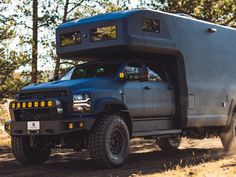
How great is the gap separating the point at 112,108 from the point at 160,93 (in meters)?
1.46

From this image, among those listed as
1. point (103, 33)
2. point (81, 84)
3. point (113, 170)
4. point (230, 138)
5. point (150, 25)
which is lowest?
point (113, 170)

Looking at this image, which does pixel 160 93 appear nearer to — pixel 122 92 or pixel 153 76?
pixel 153 76

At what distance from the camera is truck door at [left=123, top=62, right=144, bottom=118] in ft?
30.2

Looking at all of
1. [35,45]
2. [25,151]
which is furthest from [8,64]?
[25,151]

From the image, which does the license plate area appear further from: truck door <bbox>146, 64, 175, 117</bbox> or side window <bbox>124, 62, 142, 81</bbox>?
truck door <bbox>146, 64, 175, 117</bbox>

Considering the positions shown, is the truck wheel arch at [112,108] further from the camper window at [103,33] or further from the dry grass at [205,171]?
the dry grass at [205,171]

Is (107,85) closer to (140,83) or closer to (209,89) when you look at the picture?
(140,83)

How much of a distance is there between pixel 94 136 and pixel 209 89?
12.9ft

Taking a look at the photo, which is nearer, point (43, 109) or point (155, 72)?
point (43, 109)

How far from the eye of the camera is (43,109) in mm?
8648

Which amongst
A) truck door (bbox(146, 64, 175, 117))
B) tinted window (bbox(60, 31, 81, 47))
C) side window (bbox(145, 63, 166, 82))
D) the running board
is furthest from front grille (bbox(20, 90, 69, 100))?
side window (bbox(145, 63, 166, 82))

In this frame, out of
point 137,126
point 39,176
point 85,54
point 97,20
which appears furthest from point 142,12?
point 39,176

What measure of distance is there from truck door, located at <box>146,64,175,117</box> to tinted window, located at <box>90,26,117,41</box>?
1.26m

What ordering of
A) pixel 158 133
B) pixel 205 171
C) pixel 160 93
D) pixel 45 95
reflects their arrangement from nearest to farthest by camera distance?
pixel 205 171 → pixel 45 95 → pixel 158 133 → pixel 160 93
